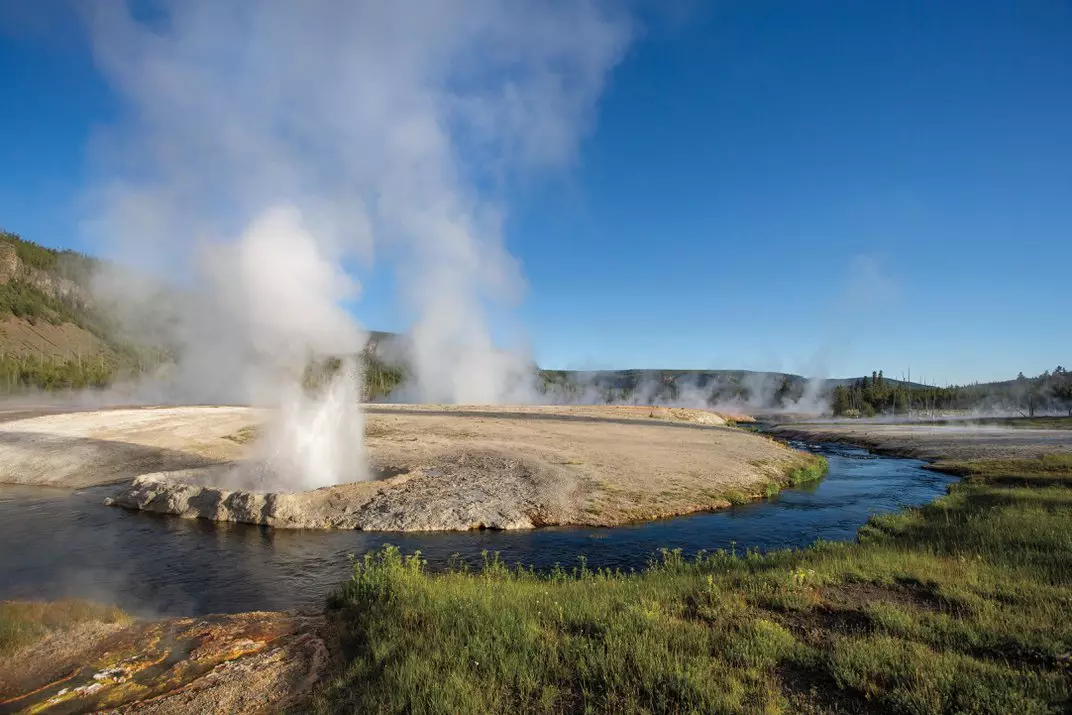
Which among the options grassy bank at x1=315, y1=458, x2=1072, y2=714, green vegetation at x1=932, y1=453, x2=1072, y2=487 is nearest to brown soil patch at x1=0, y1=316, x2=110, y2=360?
grassy bank at x1=315, y1=458, x2=1072, y2=714

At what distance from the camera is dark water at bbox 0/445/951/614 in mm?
13484

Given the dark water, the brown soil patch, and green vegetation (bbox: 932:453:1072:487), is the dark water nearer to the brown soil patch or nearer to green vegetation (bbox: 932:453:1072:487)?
green vegetation (bbox: 932:453:1072:487)

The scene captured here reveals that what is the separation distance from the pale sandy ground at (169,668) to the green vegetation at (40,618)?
280 mm

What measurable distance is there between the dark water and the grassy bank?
4.78 meters

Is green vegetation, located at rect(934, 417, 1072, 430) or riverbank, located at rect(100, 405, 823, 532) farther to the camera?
green vegetation, located at rect(934, 417, 1072, 430)

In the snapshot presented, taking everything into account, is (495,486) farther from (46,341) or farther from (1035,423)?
(46,341)

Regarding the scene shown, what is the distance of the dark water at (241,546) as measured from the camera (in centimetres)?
1348

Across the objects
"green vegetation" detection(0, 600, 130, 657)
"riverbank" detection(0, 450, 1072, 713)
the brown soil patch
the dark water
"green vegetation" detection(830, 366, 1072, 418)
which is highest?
the brown soil patch

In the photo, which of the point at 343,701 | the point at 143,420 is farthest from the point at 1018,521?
the point at 143,420

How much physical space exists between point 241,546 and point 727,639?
16330mm

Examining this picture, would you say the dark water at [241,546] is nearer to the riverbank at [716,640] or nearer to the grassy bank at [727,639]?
the riverbank at [716,640]

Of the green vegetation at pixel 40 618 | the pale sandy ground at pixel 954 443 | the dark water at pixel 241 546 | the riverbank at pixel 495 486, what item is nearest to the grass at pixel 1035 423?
the pale sandy ground at pixel 954 443

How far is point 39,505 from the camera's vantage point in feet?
74.3

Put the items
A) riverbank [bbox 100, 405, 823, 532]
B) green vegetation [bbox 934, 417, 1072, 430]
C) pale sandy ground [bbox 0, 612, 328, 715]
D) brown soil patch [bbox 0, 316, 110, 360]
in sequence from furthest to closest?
brown soil patch [bbox 0, 316, 110, 360]
green vegetation [bbox 934, 417, 1072, 430]
riverbank [bbox 100, 405, 823, 532]
pale sandy ground [bbox 0, 612, 328, 715]
